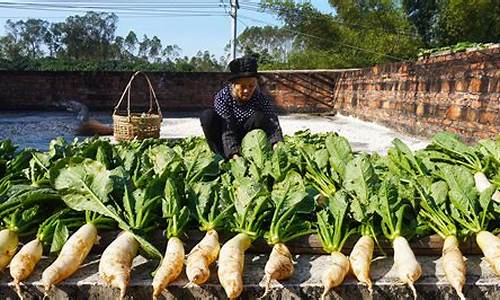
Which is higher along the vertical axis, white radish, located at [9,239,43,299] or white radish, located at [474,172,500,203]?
white radish, located at [474,172,500,203]

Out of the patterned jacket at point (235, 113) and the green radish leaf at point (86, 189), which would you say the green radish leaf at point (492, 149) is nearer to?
the patterned jacket at point (235, 113)

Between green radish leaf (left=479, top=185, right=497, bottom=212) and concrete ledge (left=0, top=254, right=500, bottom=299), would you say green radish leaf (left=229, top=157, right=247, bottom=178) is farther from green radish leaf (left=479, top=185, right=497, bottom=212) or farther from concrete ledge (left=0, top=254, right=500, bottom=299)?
green radish leaf (left=479, top=185, right=497, bottom=212)

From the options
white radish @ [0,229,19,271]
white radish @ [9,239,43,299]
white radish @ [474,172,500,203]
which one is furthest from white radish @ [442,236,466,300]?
white radish @ [0,229,19,271]

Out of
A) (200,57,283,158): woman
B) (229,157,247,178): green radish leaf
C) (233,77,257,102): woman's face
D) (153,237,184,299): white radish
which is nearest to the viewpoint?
(153,237,184,299): white radish

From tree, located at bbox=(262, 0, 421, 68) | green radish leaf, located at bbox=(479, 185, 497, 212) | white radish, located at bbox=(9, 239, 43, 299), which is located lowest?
white radish, located at bbox=(9, 239, 43, 299)

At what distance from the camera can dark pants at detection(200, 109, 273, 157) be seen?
3266mm

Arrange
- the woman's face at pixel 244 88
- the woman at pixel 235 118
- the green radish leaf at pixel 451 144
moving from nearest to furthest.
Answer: the green radish leaf at pixel 451 144 → the woman's face at pixel 244 88 → the woman at pixel 235 118

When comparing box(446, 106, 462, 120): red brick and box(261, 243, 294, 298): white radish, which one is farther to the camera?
box(446, 106, 462, 120): red brick

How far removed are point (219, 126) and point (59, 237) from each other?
1.87m

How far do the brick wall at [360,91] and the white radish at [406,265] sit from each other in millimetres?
3531

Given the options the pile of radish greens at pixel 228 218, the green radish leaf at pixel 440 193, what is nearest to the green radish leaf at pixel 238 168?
the pile of radish greens at pixel 228 218

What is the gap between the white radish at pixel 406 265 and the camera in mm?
1386

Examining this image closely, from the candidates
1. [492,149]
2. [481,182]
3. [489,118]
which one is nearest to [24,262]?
[481,182]

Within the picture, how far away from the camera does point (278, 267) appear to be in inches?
55.8
